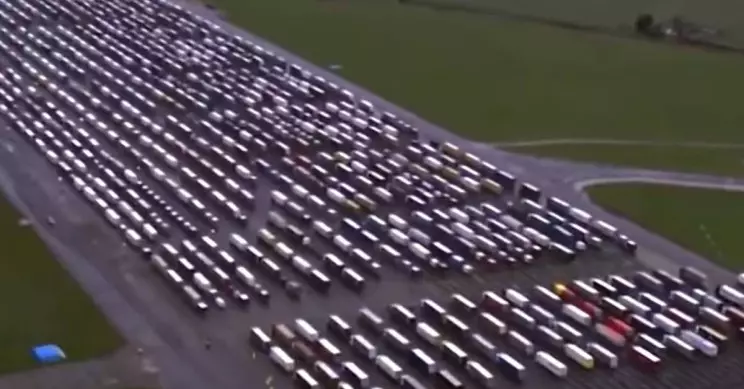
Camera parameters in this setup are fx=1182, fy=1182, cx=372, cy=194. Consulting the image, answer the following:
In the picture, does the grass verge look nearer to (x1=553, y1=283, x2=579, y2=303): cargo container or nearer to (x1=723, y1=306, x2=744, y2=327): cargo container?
(x1=553, y1=283, x2=579, y2=303): cargo container

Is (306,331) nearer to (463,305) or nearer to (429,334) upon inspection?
(429,334)

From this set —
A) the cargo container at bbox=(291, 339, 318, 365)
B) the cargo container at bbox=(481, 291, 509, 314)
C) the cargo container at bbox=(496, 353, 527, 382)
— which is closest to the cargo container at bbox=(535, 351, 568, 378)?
the cargo container at bbox=(496, 353, 527, 382)

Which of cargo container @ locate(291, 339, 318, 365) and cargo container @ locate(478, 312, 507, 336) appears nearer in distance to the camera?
cargo container @ locate(291, 339, 318, 365)

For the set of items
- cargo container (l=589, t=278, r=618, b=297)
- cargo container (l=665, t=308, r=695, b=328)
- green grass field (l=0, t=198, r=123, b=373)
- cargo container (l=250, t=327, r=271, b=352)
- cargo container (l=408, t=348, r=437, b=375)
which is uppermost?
cargo container (l=665, t=308, r=695, b=328)

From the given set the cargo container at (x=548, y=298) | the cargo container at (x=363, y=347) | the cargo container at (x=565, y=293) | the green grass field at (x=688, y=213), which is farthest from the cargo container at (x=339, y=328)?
the green grass field at (x=688, y=213)

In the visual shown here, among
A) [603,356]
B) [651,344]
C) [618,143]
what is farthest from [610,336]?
[618,143]

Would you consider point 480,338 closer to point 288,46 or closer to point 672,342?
point 672,342

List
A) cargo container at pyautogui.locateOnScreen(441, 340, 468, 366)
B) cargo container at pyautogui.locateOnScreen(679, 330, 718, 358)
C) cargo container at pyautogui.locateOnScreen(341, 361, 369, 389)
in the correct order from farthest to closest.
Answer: cargo container at pyautogui.locateOnScreen(679, 330, 718, 358), cargo container at pyautogui.locateOnScreen(441, 340, 468, 366), cargo container at pyautogui.locateOnScreen(341, 361, 369, 389)
